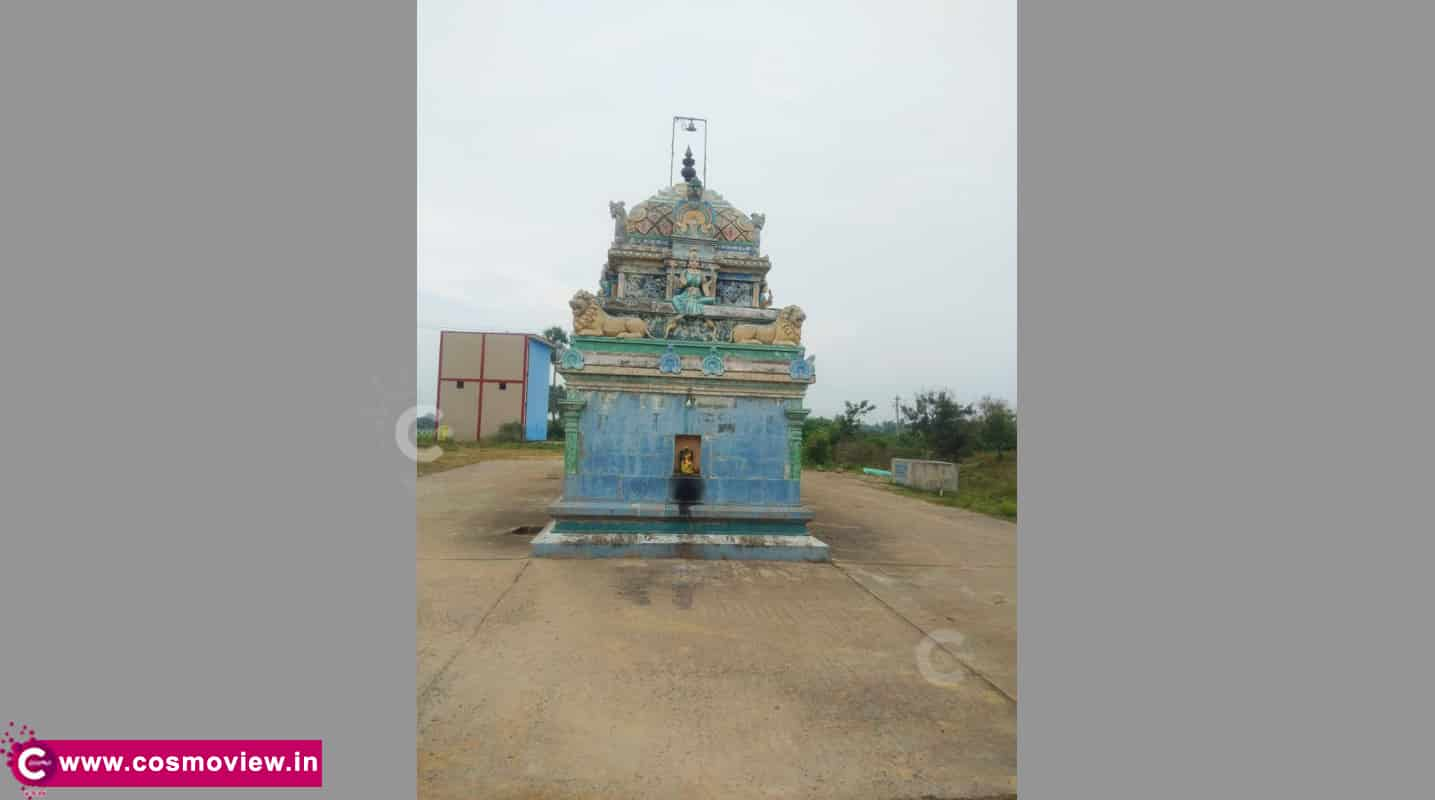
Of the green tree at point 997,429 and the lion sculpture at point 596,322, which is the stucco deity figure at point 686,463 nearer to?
the lion sculpture at point 596,322

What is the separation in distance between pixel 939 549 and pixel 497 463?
20.3 m

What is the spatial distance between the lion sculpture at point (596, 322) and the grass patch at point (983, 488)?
11.5 m

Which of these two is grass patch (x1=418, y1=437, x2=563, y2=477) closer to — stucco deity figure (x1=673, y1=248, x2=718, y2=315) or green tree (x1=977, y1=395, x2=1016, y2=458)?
stucco deity figure (x1=673, y1=248, x2=718, y2=315)

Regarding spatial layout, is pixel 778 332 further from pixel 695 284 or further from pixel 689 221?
pixel 689 221

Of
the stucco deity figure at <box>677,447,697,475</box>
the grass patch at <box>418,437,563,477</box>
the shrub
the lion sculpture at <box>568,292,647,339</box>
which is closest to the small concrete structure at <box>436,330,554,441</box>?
the grass patch at <box>418,437,563,477</box>

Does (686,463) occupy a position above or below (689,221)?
below

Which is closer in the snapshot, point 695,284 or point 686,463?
point 686,463

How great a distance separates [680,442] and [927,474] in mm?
15838

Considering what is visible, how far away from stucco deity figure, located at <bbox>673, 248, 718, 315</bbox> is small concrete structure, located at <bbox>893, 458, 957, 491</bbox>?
47.4 ft

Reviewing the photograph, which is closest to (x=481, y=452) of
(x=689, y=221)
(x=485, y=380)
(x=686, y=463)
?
(x=485, y=380)

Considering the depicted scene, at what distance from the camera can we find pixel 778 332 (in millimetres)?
10273

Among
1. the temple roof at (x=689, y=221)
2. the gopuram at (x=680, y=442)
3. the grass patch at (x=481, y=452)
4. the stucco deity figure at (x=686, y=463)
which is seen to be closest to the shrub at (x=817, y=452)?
the grass patch at (x=481, y=452)

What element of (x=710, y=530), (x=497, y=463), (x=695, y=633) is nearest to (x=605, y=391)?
(x=710, y=530)

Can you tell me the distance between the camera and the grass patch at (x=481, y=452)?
22828 mm
